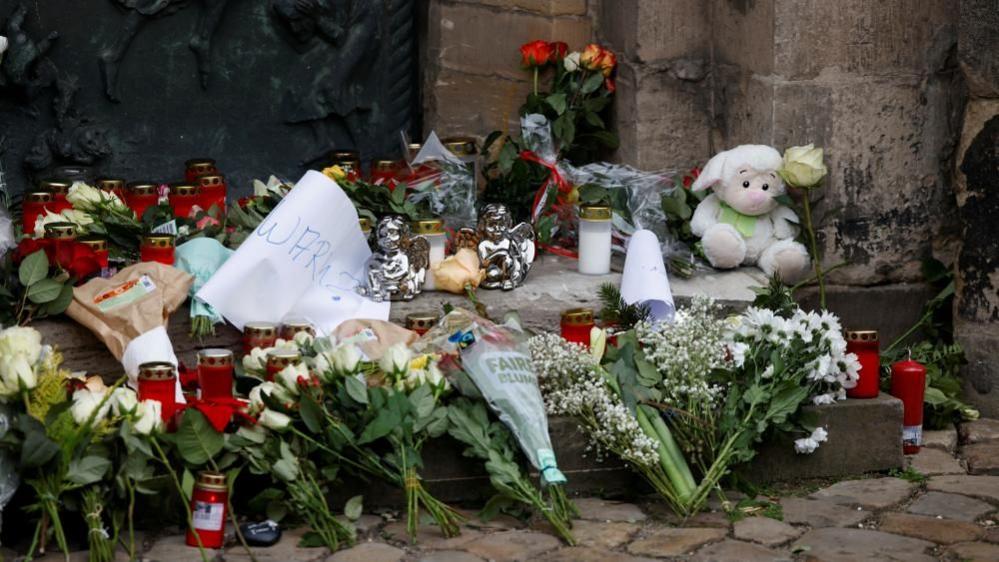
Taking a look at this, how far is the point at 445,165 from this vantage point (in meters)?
5.63

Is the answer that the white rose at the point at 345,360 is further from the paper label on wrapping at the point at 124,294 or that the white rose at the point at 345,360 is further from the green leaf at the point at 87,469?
the paper label on wrapping at the point at 124,294

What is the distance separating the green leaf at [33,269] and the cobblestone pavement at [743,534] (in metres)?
0.94

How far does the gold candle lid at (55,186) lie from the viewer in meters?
5.28

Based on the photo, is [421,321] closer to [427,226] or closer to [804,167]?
[427,226]

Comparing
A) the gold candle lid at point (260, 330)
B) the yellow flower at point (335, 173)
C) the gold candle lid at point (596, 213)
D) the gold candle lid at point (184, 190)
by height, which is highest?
the yellow flower at point (335, 173)

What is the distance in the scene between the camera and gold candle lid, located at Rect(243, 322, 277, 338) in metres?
4.62

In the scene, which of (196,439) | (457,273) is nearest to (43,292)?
(196,439)

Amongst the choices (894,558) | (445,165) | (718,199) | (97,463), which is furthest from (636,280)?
(97,463)

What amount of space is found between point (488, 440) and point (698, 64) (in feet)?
6.72

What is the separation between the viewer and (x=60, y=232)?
475cm

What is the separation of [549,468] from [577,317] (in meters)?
0.67

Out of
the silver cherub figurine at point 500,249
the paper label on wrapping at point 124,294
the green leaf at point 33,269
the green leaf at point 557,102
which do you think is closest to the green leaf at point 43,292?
the green leaf at point 33,269

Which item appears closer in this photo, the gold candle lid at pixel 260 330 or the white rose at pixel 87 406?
the white rose at pixel 87 406

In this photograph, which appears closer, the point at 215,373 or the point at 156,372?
the point at 156,372
